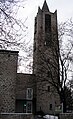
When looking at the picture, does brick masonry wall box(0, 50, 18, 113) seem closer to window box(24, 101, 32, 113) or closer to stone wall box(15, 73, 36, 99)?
stone wall box(15, 73, 36, 99)

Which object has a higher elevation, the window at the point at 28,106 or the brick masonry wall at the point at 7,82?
the brick masonry wall at the point at 7,82

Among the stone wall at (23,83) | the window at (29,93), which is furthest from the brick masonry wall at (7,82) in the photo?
the window at (29,93)

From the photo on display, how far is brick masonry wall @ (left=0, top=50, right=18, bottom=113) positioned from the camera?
2911 centimetres

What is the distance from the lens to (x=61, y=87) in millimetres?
22766

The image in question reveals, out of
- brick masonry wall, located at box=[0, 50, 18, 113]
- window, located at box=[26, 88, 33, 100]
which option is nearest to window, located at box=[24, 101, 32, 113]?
window, located at box=[26, 88, 33, 100]

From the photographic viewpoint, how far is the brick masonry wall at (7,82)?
2911cm

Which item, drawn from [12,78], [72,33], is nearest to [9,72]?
[12,78]

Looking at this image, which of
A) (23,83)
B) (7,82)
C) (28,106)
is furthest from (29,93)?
(7,82)

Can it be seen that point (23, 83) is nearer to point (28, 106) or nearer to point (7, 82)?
point (28, 106)

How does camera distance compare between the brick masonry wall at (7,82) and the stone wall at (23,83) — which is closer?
the brick masonry wall at (7,82)

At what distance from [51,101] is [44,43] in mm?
17956

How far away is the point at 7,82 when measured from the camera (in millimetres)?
30578

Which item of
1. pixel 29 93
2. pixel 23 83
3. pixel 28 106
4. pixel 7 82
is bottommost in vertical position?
pixel 28 106

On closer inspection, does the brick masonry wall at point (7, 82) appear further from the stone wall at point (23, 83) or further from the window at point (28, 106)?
the window at point (28, 106)
